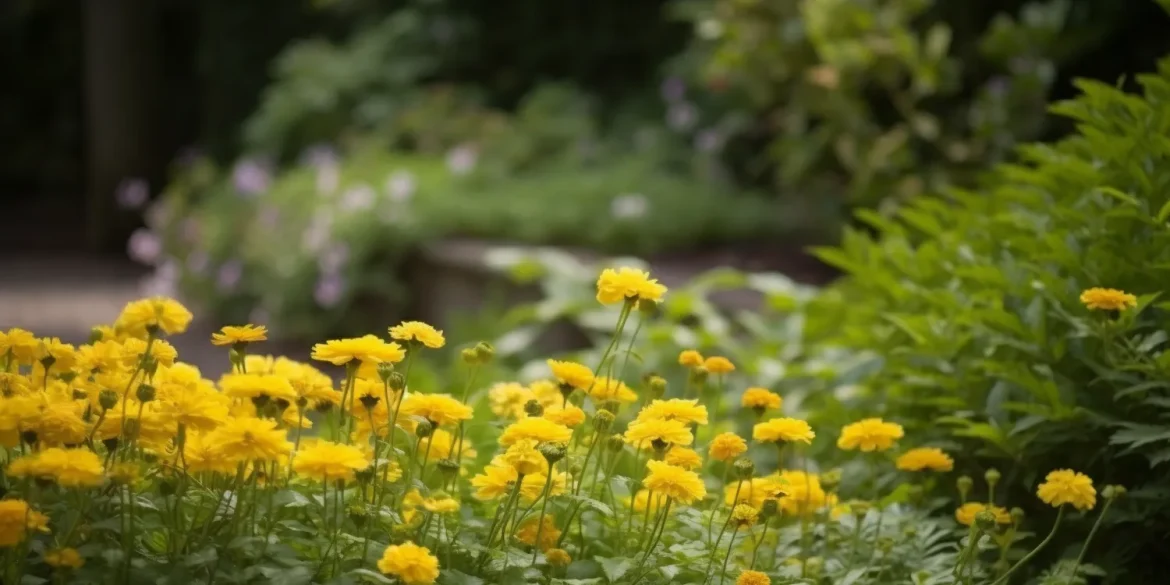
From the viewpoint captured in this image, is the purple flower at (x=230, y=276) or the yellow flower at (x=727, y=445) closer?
the yellow flower at (x=727, y=445)

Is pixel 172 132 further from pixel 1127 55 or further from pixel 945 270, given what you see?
pixel 945 270

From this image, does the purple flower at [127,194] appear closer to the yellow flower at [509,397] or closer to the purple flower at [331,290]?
the purple flower at [331,290]

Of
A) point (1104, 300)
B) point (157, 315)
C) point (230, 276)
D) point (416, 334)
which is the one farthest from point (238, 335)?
point (230, 276)

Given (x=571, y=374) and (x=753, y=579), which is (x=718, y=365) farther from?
(x=753, y=579)

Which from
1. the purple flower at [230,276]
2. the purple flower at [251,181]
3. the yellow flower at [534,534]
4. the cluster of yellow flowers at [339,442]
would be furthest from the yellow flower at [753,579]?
the purple flower at [251,181]

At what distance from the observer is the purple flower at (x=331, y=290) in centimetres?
545

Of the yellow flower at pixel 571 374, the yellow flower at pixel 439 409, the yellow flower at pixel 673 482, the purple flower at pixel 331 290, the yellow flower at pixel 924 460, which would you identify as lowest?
the yellow flower at pixel 924 460

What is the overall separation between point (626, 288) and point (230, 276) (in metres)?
5.10

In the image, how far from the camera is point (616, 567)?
1.47 m

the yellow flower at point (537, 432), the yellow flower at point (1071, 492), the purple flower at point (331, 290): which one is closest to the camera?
the yellow flower at point (537, 432)

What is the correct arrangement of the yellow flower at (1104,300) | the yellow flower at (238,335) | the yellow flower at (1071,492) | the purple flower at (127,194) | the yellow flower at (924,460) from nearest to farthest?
the yellow flower at (238,335), the yellow flower at (1071,492), the yellow flower at (1104,300), the yellow flower at (924,460), the purple flower at (127,194)

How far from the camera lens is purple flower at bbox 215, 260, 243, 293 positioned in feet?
20.6

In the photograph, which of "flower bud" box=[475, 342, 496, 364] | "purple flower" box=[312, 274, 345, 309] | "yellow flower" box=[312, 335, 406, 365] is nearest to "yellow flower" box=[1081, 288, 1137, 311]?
"flower bud" box=[475, 342, 496, 364]

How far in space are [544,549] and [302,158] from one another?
21.1ft
